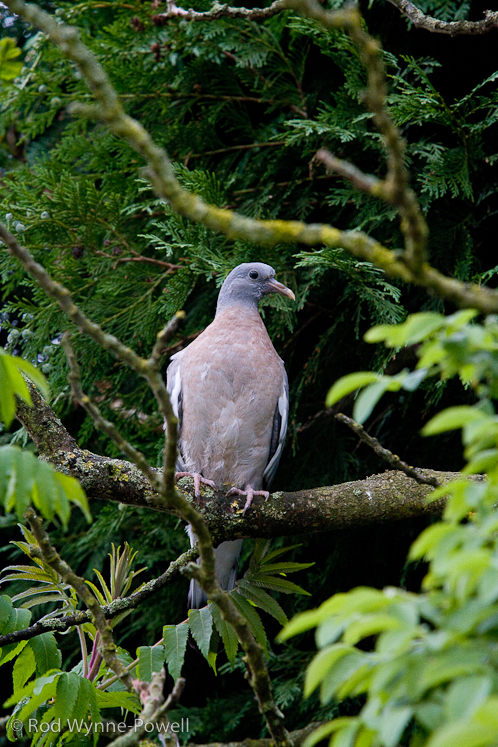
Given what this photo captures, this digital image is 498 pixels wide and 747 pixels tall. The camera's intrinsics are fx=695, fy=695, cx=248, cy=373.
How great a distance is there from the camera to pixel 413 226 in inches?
38.2

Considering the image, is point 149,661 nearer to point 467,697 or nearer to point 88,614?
point 88,614

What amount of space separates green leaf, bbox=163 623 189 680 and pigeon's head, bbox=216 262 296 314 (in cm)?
174

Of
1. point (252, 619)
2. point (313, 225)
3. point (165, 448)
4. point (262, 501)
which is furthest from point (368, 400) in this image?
point (262, 501)

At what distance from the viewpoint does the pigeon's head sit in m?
3.35

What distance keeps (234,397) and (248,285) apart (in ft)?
1.86

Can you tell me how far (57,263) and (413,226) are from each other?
117 inches

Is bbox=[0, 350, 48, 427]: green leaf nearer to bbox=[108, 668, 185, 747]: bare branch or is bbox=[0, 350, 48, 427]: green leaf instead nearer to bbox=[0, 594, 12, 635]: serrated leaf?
bbox=[108, 668, 185, 747]: bare branch

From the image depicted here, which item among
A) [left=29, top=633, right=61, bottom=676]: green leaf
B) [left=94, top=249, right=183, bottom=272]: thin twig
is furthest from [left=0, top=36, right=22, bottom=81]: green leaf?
[left=94, top=249, right=183, bottom=272]: thin twig

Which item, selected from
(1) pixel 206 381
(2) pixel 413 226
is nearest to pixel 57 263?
(1) pixel 206 381

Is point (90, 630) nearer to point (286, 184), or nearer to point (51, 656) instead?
point (51, 656)

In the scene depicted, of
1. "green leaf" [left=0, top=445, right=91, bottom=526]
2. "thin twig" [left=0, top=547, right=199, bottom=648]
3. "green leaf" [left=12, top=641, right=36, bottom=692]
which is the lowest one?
"green leaf" [left=12, top=641, right=36, bottom=692]

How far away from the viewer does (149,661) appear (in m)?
1.94

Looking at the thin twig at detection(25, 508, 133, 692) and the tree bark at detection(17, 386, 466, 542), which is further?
the tree bark at detection(17, 386, 466, 542)

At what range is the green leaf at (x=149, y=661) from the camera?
Result: 1901 mm
